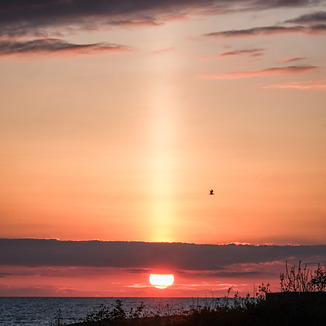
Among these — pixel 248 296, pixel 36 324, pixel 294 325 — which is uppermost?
pixel 36 324

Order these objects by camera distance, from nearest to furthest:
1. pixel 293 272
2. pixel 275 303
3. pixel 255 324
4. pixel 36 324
Answer: 1. pixel 255 324
2. pixel 275 303
3. pixel 293 272
4. pixel 36 324

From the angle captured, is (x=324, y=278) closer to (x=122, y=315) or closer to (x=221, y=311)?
(x=221, y=311)

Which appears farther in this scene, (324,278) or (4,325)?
(4,325)

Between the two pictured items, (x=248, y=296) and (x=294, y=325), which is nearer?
(x=294, y=325)

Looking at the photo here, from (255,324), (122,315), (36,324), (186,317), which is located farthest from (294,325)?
(36,324)

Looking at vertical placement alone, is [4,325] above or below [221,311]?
above

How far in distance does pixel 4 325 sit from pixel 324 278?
7086cm

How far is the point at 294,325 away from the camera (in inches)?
949

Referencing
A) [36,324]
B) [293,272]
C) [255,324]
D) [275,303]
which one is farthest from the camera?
[36,324]

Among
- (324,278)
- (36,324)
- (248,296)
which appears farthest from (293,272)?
(36,324)

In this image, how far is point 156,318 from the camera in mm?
25594

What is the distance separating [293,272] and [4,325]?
232 ft

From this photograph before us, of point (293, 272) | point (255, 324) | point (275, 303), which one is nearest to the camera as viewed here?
point (255, 324)

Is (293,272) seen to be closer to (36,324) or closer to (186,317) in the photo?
(186,317)
